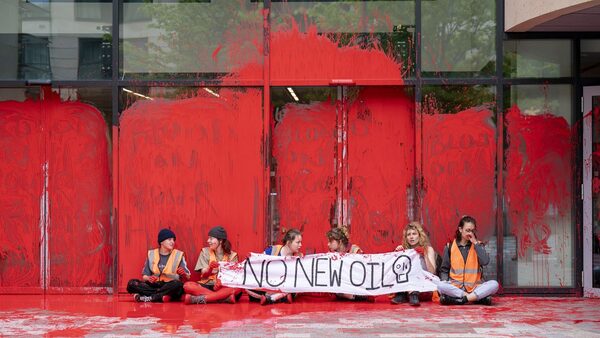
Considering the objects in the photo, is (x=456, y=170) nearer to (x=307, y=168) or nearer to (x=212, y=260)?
(x=307, y=168)

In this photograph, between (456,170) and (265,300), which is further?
(456,170)

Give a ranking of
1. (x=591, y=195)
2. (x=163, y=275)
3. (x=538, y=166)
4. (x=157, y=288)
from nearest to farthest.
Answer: (x=157, y=288), (x=163, y=275), (x=591, y=195), (x=538, y=166)

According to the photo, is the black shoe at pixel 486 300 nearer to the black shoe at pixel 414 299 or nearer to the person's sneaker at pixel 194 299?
the black shoe at pixel 414 299

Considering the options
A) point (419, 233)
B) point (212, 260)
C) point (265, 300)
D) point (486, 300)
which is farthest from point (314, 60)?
point (486, 300)

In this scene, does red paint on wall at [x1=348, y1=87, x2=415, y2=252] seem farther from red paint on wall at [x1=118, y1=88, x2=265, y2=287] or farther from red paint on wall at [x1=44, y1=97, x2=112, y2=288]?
red paint on wall at [x1=44, y1=97, x2=112, y2=288]

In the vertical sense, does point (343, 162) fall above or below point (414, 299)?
above

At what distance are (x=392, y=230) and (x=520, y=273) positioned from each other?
184cm

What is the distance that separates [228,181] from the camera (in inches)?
537

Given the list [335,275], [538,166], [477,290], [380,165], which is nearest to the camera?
[477,290]

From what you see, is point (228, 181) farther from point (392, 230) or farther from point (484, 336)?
point (484, 336)

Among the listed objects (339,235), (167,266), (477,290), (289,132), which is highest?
(289,132)

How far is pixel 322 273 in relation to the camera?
13000 millimetres

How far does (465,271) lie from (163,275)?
4016 millimetres

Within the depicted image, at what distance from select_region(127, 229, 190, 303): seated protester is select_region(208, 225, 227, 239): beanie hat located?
52 cm
